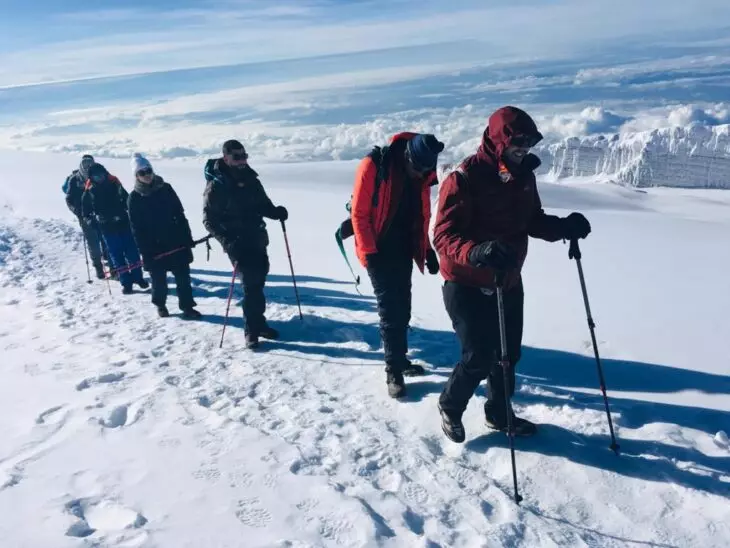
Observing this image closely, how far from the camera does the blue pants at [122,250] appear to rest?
945cm

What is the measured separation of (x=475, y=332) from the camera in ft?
12.7

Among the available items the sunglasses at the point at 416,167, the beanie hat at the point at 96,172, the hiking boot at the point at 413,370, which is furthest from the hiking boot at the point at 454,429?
the beanie hat at the point at 96,172

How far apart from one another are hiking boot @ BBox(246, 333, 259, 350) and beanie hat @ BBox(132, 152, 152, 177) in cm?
271

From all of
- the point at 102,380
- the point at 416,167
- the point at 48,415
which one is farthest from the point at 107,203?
the point at 416,167

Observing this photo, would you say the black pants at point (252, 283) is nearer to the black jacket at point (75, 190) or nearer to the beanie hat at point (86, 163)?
the beanie hat at point (86, 163)

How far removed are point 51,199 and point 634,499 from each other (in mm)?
26430

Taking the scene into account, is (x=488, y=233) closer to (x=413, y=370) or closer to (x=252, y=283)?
(x=413, y=370)

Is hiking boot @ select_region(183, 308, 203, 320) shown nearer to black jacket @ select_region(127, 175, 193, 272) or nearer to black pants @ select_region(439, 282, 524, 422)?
black jacket @ select_region(127, 175, 193, 272)

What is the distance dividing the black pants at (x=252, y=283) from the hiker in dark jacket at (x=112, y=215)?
3550mm

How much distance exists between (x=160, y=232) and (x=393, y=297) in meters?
4.17

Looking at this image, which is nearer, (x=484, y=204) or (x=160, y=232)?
(x=484, y=204)

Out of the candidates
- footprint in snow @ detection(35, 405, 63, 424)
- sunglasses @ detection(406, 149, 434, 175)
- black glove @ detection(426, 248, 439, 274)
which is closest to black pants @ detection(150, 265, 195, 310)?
footprint in snow @ detection(35, 405, 63, 424)

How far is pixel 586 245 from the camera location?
45.0ft

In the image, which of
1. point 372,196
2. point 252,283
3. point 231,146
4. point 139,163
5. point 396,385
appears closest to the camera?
point 372,196
